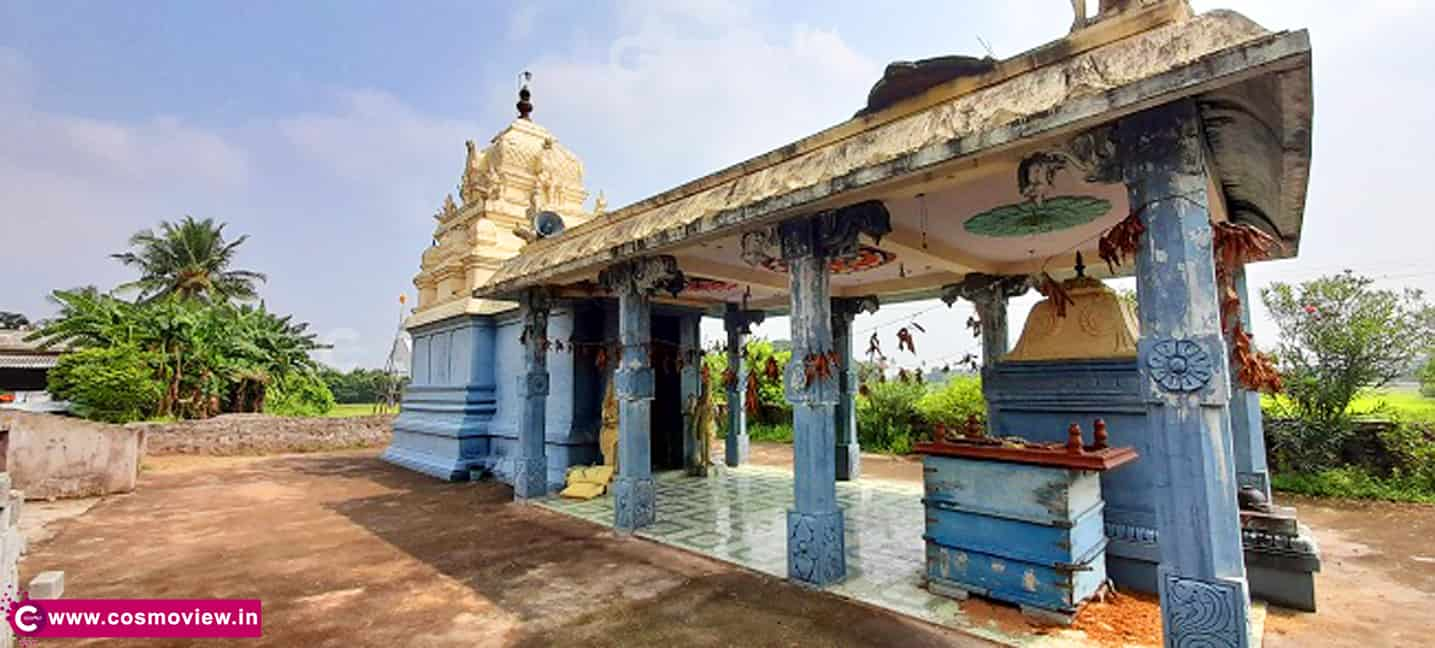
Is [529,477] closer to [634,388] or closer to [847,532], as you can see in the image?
[634,388]

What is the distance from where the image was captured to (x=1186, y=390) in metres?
3.13

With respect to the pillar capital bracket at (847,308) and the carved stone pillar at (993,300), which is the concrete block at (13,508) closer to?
the carved stone pillar at (993,300)

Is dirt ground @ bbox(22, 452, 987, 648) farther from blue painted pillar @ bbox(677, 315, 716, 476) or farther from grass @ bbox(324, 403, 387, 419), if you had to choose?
grass @ bbox(324, 403, 387, 419)

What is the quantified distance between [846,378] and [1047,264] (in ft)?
13.4

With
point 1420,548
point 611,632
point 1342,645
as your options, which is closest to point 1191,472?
point 1342,645

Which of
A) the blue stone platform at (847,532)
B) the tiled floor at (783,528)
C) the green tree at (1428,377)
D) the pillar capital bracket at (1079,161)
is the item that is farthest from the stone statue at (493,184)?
the green tree at (1428,377)

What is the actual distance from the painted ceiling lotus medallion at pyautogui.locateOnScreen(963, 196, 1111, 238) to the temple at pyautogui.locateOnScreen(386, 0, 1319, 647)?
0.04 metres

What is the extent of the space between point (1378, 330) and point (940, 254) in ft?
25.5

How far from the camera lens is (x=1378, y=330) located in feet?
29.7

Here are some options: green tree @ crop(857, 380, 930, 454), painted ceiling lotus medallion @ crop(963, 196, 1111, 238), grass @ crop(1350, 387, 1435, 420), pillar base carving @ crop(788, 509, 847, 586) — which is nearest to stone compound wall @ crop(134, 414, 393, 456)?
green tree @ crop(857, 380, 930, 454)

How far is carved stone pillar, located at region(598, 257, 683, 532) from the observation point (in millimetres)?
6914

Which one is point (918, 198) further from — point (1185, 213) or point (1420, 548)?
point (1420, 548)

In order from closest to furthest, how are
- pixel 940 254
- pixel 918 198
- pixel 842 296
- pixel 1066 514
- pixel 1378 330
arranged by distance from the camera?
pixel 1066 514, pixel 918 198, pixel 940 254, pixel 1378 330, pixel 842 296

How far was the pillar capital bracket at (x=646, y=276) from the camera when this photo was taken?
6.68 m
